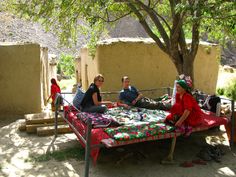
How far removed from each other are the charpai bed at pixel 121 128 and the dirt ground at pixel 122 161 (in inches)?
16.8

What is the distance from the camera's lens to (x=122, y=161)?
5.68 metres

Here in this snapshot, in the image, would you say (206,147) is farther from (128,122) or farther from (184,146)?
(128,122)

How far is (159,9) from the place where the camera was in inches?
404

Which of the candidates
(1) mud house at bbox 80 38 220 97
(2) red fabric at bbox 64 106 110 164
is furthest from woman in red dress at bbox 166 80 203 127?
(1) mud house at bbox 80 38 220 97

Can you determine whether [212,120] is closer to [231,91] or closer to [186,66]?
[186,66]

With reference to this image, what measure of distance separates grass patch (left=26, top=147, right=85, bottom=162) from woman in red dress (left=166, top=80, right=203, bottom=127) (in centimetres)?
191

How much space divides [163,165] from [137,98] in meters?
2.34

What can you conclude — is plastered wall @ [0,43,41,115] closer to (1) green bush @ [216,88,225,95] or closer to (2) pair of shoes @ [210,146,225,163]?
(2) pair of shoes @ [210,146,225,163]

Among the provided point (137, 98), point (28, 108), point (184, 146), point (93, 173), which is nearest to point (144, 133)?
point (93, 173)

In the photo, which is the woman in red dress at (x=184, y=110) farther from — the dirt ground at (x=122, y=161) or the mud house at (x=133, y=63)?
the mud house at (x=133, y=63)

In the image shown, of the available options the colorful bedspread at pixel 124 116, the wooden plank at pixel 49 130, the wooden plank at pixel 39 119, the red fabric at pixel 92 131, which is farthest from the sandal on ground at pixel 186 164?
the wooden plank at pixel 39 119

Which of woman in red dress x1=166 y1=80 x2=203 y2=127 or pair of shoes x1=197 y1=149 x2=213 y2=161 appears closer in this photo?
woman in red dress x1=166 y1=80 x2=203 y2=127

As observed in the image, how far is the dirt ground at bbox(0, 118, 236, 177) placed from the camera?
17.1 feet

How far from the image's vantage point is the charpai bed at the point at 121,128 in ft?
16.0
